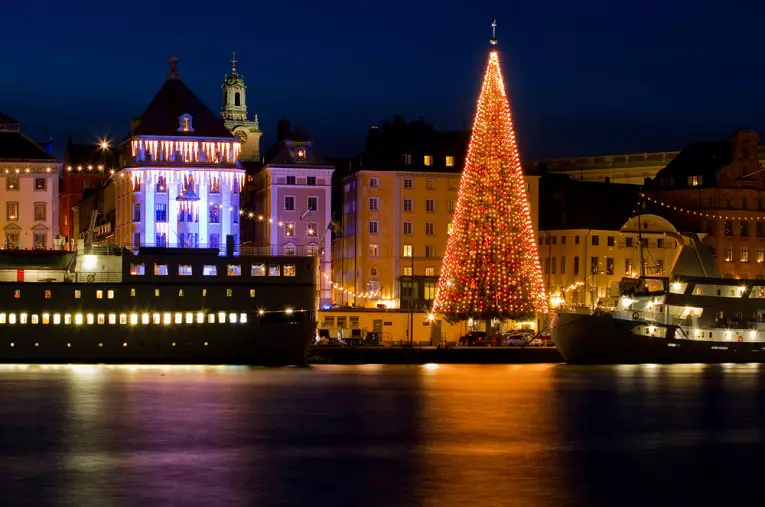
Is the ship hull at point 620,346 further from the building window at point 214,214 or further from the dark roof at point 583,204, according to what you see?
the building window at point 214,214

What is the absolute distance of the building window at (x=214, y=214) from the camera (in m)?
99.8

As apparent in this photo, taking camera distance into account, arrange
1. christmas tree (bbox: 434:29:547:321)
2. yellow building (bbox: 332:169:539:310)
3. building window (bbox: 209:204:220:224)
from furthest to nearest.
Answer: yellow building (bbox: 332:169:539:310) < building window (bbox: 209:204:220:224) < christmas tree (bbox: 434:29:547:321)

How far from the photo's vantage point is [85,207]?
127 meters

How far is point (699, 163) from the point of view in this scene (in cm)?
11238

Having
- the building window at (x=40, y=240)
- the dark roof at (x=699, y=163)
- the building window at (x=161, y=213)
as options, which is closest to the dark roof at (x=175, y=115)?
the building window at (x=161, y=213)

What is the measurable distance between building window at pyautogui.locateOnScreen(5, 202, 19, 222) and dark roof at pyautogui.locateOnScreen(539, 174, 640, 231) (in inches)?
1418

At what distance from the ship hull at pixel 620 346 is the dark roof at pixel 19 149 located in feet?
121

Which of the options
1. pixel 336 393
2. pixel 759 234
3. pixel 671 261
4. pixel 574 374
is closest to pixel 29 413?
pixel 336 393

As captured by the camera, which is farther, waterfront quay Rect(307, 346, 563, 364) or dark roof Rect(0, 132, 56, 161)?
dark roof Rect(0, 132, 56, 161)

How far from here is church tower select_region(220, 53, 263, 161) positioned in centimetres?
12727

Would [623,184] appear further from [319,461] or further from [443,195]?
[319,461]

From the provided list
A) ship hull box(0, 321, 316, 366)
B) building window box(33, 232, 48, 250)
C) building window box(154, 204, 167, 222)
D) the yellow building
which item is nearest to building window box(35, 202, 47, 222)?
building window box(33, 232, 48, 250)

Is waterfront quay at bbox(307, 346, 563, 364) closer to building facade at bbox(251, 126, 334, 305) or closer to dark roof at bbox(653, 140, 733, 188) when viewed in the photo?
building facade at bbox(251, 126, 334, 305)

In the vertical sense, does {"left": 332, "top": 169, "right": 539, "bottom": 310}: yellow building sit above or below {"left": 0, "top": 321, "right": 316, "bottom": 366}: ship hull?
above
